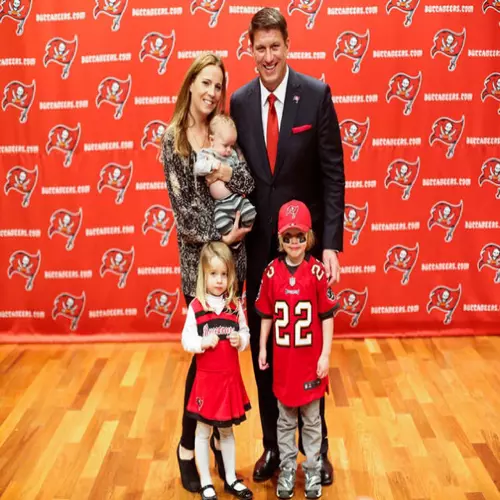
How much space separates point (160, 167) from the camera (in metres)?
4.87

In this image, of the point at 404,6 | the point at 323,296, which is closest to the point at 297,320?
the point at 323,296

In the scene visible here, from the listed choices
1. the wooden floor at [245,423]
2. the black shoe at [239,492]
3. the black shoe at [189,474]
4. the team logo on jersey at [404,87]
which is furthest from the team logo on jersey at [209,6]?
the black shoe at [239,492]

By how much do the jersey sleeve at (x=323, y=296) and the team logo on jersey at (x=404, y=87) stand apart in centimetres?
212

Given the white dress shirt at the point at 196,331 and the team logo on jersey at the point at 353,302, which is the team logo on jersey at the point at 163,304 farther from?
the white dress shirt at the point at 196,331

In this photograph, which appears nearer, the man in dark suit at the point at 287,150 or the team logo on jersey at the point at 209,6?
the man in dark suit at the point at 287,150

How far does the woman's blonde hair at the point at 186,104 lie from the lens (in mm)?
2914

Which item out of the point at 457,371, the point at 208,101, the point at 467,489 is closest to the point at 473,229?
the point at 457,371

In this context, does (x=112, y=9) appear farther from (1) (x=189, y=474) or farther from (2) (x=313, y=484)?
(2) (x=313, y=484)

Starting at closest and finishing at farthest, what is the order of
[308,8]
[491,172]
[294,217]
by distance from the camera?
[294,217]
[308,8]
[491,172]

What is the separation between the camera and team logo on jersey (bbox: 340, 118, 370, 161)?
4.82 metres

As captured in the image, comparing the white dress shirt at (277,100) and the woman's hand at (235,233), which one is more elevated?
the white dress shirt at (277,100)

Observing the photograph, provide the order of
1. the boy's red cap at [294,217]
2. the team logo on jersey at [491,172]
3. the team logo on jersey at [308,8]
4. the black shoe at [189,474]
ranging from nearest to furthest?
the boy's red cap at [294,217] → the black shoe at [189,474] → the team logo on jersey at [308,8] → the team logo on jersey at [491,172]

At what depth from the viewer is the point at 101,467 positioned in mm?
3402

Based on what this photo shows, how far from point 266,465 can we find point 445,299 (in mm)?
2185
